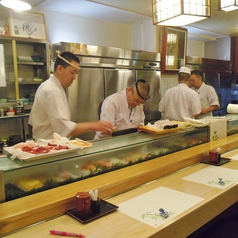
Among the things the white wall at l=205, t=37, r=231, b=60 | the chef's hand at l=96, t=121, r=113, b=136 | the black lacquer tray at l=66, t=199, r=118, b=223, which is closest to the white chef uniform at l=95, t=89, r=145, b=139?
the chef's hand at l=96, t=121, r=113, b=136

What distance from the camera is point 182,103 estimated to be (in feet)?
12.3

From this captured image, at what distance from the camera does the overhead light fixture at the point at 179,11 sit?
210 centimetres

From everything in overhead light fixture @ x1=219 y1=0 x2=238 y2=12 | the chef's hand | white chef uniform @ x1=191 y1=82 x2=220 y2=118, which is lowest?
the chef's hand

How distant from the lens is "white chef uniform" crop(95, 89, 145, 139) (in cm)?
280

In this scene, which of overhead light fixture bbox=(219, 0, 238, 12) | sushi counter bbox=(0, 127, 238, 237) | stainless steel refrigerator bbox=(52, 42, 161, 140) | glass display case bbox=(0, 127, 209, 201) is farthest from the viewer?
stainless steel refrigerator bbox=(52, 42, 161, 140)

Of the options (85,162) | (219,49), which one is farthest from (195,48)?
(85,162)

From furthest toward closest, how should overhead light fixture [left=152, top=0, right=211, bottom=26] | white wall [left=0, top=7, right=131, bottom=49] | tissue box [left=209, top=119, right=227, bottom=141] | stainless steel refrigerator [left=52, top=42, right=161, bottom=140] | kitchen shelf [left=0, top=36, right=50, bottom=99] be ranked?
white wall [left=0, top=7, right=131, bottom=49]
stainless steel refrigerator [left=52, top=42, right=161, bottom=140]
kitchen shelf [left=0, top=36, right=50, bottom=99]
tissue box [left=209, top=119, right=227, bottom=141]
overhead light fixture [left=152, top=0, right=211, bottom=26]

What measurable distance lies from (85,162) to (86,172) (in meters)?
0.06

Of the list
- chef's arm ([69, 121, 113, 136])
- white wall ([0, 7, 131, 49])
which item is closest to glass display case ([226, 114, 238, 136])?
chef's arm ([69, 121, 113, 136])

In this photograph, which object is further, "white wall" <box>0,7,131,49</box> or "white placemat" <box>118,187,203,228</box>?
"white wall" <box>0,7,131,49</box>

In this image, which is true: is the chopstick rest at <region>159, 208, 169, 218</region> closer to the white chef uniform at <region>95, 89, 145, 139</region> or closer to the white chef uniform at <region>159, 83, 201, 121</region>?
the white chef uniform at <region>95, 89, 145, 139</region>

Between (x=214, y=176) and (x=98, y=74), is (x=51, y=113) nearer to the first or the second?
(x=214, y=176)

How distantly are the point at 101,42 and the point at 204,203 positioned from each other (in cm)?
385

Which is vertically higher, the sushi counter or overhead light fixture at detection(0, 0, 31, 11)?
overhead light fixture at detection(0, 0, 31, 11)
